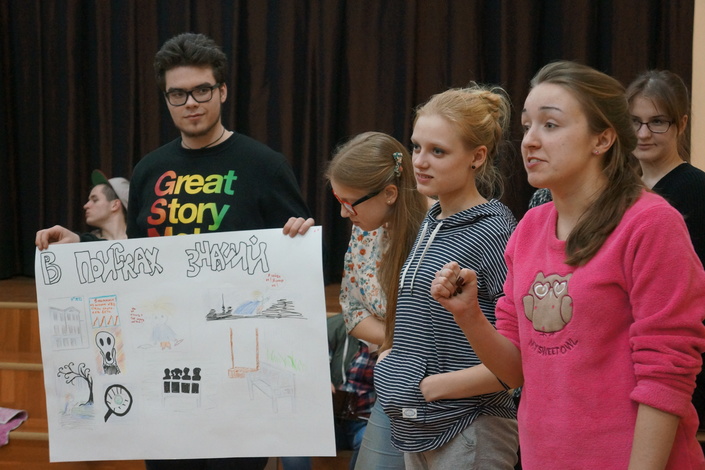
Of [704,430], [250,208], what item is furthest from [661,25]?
[250,208]

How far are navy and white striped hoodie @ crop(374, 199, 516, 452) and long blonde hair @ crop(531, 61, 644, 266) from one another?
35 centimetres

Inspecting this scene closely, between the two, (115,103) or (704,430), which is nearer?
(704,430)

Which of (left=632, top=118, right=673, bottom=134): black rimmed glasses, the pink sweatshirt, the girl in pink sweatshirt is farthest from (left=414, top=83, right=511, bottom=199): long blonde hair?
(left=632, top=118, right=673, bottom=134): black rimmed glasses

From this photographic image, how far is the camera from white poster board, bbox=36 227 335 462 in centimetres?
215

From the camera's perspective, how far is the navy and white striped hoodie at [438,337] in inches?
63.1

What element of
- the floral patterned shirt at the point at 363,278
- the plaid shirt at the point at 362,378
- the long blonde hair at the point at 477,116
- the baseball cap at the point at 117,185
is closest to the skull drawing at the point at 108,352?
the floral patterned shirt at the point at 363,278

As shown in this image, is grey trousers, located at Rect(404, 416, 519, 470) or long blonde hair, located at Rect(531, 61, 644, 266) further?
grey trousers, located at Rect(404, 416, 519, 470)

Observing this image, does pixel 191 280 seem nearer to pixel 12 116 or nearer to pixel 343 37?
pixel 343 37

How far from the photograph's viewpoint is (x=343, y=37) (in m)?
4.72

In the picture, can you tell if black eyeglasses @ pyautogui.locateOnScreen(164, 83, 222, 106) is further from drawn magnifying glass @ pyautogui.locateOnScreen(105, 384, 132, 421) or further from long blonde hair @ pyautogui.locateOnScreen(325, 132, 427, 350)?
drawn magnifying glass @ pyautogui.locateOnScreen(105, 384, 132, 421)

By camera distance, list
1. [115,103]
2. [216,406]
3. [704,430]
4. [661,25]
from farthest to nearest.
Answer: [115,103]
[661,25]
[704,430]
[216,406]

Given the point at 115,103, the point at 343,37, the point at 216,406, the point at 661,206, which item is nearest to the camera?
the point at 661,206

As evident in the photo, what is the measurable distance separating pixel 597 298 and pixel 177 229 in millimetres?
1450

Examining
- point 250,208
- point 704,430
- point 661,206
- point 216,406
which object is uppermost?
point 661,206
